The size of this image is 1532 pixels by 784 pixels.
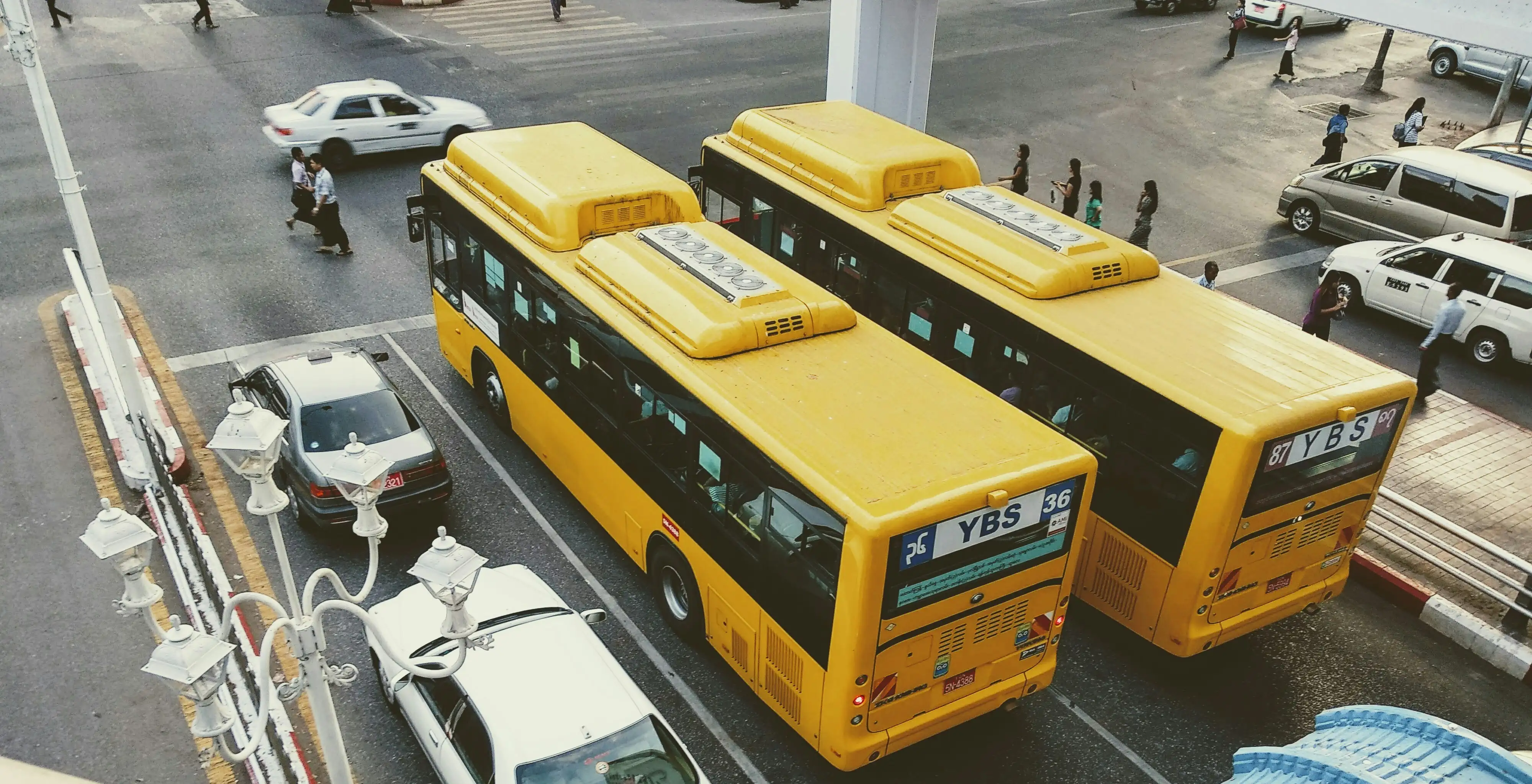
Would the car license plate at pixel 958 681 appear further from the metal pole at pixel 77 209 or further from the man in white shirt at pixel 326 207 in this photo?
the man in white shirt at pixel 326 207

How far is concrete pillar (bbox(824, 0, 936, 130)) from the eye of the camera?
17.2 m

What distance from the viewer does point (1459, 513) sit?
12.1 meters

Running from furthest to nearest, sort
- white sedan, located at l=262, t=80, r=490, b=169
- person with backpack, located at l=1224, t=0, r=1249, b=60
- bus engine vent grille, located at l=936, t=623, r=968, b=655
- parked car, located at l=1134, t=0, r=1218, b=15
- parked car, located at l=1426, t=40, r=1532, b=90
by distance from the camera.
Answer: parked car, located at l=1134, t=0, r=1218, b=15 → person with backpack, located at l=1224, t=0, r=1249, b=60 → parked car, located at l=1426, t=40, r=1532, b=90 → white sedan, located at l=262, t=80, r=490, b=169 → bus engine vent grille, located at l=936, t=623, r=968, b=655

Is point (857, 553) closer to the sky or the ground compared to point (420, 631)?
closer to the sky

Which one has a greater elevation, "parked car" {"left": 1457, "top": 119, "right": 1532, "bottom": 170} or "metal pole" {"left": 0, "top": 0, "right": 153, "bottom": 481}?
"metal pole" {"left": 0, "top": 0, "right": 153, "bottom": 481}

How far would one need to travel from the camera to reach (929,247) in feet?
37.8

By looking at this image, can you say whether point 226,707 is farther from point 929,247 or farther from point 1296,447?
point 1296,447

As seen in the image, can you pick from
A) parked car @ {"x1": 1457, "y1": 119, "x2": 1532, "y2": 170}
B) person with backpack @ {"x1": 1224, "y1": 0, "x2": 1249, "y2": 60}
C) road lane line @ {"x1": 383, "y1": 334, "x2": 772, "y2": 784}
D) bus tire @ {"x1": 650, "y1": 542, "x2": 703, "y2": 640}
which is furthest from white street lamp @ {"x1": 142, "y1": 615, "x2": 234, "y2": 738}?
person with backpack @ {"x1": 1224, "y1": 0, "x2": 1249, "y2": 60}

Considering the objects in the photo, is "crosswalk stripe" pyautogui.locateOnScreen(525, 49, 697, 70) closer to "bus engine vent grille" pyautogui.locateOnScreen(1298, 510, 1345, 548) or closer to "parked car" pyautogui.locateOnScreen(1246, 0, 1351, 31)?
"parked car" pyautogui.locateOnScreen(1246, 0, 1351, 31)

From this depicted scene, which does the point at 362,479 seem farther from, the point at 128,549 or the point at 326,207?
the point at 326,207

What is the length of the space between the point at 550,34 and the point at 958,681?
24.8 metres

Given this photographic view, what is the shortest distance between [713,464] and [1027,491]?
254 centimetres

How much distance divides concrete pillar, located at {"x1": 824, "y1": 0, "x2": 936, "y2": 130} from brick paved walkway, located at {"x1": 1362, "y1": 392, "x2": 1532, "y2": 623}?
29.6ft

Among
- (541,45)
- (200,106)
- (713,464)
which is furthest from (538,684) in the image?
(541,45)
